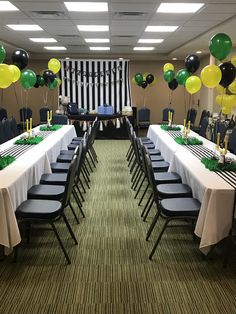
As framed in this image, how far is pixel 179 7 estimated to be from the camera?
4598 mm

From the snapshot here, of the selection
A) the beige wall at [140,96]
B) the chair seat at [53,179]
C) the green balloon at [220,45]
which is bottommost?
the chair seat at [53,179]

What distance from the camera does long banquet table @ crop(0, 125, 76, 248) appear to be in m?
2.78

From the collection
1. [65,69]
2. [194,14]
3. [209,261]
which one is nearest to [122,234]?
[209,261]

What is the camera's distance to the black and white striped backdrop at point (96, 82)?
1128cm

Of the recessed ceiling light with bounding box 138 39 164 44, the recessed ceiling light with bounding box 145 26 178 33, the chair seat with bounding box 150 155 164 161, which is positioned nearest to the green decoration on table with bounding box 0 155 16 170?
the chair seat with bounding box 150 155 164 161

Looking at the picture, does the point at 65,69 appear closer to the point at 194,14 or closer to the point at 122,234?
the point at 194,14

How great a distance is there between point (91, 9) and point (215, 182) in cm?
313

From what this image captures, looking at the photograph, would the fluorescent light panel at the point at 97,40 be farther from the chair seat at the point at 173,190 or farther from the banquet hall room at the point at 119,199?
the chair seat at the point at 173,190

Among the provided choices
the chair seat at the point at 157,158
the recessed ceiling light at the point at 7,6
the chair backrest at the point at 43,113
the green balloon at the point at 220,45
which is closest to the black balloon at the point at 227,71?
the green balloon at the point at 220,45

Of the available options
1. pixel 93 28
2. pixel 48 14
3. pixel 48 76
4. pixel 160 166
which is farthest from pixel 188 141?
pixel 48 76

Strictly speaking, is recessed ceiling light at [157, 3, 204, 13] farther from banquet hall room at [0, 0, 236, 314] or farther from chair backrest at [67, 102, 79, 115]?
chair backrest at [67, 102, 79, 115]

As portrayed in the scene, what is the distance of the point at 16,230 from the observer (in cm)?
284

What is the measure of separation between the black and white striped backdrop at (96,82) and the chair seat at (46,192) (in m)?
8.02

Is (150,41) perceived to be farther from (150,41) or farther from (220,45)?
(220,45)
